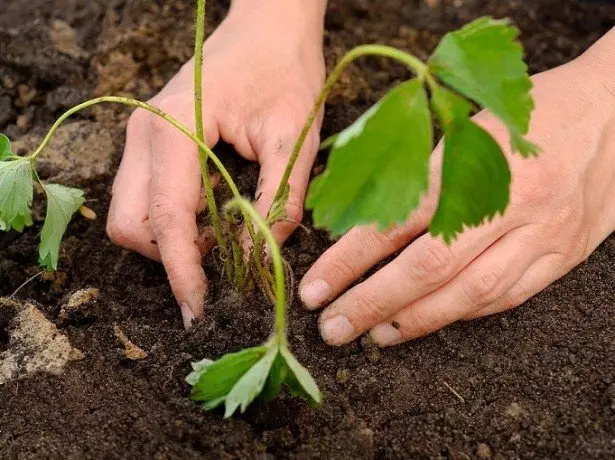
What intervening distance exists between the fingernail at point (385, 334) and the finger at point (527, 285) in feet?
0.47

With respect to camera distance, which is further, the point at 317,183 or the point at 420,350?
the point at 420,350

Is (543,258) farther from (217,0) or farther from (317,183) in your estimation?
(217,0)

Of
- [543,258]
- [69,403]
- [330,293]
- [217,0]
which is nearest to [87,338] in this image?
[69,403]

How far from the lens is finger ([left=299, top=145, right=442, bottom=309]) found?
1365 mm

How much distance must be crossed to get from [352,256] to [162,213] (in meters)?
0.41

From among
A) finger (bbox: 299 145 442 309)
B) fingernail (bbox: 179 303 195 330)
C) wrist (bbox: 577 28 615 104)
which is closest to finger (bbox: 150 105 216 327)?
fingernail (bbox: 179 303 195 330)

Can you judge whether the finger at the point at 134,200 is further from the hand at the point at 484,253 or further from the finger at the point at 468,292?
the finger at the point at 468,292

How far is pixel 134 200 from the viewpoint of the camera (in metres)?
1.60

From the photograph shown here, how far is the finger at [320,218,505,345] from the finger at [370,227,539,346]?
0.06 feet

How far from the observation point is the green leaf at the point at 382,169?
934 mm

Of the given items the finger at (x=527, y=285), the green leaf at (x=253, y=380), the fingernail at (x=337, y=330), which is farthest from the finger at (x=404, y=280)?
the green leaf at (x=253, y=380)

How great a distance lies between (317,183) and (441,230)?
18 centimetres

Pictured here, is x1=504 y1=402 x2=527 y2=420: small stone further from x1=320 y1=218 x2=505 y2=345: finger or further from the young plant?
the young plant

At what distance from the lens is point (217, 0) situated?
89.6 inches
